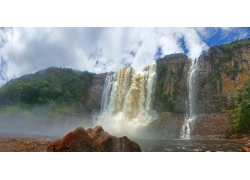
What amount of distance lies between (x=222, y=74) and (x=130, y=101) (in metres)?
10.2

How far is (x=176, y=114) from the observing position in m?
21.9

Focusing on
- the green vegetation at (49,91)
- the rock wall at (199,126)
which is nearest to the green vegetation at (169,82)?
the rock wall at (199,126)

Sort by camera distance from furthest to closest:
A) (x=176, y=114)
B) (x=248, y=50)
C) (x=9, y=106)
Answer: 1. (x=9, y=106)
2. (x=176, y=114)
3. (x=248, y=50)

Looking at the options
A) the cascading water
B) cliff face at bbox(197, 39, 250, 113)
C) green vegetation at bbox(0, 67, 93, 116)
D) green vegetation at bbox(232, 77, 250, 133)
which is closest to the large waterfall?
the cascading water

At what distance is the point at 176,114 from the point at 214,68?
616 cm

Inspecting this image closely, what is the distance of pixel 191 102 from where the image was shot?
22453 millimetres

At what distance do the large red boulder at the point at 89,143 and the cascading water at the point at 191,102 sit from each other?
12.1 m

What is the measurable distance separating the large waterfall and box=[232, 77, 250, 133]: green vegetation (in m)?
8.65

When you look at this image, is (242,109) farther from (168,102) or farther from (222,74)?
(168,102)

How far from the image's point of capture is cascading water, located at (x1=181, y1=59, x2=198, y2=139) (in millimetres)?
19062

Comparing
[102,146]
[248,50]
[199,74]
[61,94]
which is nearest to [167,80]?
[199,74]

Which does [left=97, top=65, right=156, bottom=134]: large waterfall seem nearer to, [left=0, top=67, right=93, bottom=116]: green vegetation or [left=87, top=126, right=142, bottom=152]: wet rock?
[left=0, top=67, right=93, bottom=116]: green vegetation

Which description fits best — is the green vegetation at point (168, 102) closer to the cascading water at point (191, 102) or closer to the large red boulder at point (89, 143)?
the cascading water at point (191, 102)

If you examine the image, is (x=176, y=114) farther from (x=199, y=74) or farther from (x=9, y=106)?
(x=9, y=106)
